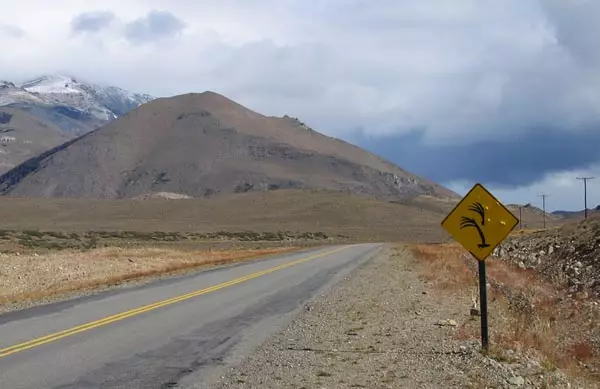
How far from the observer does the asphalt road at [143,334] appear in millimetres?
10555

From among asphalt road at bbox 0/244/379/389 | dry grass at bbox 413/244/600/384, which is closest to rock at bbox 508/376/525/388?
dry grass at bbox 413/244/600/384

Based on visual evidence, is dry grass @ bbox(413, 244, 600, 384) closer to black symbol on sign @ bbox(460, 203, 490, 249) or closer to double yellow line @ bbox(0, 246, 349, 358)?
black symbol on sign @ bbox(460, 203, 490, 249)

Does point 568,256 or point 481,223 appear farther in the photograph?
point 568,256

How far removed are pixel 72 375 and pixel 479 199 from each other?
6.34 m

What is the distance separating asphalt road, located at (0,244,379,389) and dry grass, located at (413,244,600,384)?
426 cm

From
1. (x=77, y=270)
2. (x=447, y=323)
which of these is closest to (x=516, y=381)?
(x=447, y=323)

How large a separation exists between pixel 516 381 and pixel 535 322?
21.4ft

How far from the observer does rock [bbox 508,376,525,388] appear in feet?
32.9

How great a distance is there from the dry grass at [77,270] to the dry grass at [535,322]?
1246cm

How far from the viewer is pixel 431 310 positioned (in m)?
17.8

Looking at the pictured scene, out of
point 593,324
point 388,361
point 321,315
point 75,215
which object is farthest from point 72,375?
point 75,215

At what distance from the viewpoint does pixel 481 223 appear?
11.4 meters

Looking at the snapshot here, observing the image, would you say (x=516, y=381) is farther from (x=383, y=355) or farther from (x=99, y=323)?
(x=99, y=323)

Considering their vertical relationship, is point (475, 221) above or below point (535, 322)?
above
